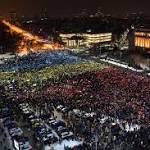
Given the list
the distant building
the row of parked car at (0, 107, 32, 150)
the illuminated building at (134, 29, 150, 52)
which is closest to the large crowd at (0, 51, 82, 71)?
the distant building

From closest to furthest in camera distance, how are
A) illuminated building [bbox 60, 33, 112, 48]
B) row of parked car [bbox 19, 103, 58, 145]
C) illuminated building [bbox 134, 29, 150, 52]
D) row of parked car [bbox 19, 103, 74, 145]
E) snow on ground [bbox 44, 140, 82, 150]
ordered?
snow on ground [bbox 44, 140, 82, 150] < row of parked car [bbox 19, 103, 58, 145] < row of parked car [bbox 19, 103, 74, 145] < illuminated building [bbox 134, 29, 150, 52] < illuminated building [bbox 60, 33, 112, 48]

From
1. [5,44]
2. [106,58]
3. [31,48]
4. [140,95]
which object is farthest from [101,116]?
[5,44]

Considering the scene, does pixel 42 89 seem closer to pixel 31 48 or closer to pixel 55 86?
pixel 55 86

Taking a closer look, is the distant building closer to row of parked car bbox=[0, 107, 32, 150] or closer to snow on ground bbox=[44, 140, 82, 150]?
row of parked car bbox=[0, 107, 32, 150]

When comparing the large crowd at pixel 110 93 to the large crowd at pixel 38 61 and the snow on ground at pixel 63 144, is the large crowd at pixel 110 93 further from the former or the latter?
the large crowd at pixel 38 61

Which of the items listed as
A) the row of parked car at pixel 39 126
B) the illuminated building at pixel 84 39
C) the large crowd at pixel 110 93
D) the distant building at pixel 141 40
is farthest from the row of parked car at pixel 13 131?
the illuminated building at pixel 84 39

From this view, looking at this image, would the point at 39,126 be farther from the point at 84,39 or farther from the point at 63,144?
the point at 84,39
